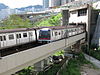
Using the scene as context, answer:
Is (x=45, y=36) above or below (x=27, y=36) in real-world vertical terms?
below

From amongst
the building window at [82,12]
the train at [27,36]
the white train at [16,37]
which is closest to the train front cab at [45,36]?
the train at [27,36]

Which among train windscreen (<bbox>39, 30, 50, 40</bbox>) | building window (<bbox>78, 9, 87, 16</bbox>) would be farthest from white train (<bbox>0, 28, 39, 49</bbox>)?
building window (<bbox>78, 9, 87, 16</bbox>)

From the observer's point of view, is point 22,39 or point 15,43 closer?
point 15,43

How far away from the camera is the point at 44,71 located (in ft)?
76.4

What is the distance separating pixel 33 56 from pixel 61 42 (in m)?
7.97

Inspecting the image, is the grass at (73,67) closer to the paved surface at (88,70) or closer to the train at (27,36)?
the paved surface at (88,70)

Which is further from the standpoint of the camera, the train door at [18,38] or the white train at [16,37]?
the train door at [18,38]

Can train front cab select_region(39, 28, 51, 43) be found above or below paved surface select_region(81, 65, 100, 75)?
above

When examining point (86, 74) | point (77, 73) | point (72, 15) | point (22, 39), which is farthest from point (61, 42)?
point (72, 15)

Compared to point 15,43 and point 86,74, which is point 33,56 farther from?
point 86,74

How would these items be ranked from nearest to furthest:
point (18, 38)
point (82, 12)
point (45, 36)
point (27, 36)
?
point (18, 38) < point (27, 36) < point (45, 36) < point (82, 12)

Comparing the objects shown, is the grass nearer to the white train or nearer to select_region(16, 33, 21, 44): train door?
the white train

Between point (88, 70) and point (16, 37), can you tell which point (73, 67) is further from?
point (16, 37)

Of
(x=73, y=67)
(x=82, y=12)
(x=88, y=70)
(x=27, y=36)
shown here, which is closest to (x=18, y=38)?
(x=27, y=36)
